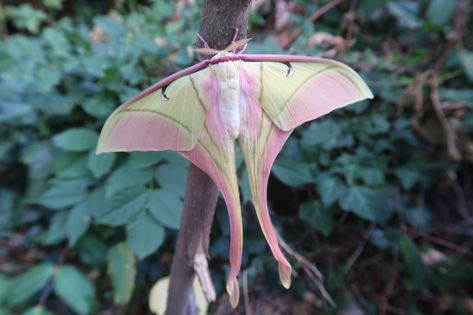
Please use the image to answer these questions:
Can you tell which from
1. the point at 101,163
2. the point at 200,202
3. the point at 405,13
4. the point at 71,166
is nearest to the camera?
the point at 200,202

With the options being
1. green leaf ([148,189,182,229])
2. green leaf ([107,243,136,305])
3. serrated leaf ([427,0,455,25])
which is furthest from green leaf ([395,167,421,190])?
green leaf ([107,243,136,305])

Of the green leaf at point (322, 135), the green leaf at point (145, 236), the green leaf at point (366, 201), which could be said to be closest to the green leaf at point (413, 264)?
the green leaf at point (366, 201)

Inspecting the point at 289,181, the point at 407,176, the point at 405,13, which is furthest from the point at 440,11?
the point at 289,181

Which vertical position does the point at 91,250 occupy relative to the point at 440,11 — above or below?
below

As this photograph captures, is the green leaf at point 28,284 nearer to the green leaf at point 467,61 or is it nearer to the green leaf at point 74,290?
the green leaf at point 74,290

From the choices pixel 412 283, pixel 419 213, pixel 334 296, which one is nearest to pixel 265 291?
pixel 334 296

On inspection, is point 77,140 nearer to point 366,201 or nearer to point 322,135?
point 322,135

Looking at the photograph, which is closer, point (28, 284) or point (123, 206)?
point (123, 206)

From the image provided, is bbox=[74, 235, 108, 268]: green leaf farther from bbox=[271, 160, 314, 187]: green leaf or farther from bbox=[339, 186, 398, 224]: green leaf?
bbox=[339, 186, 398, 224]: green leaf
